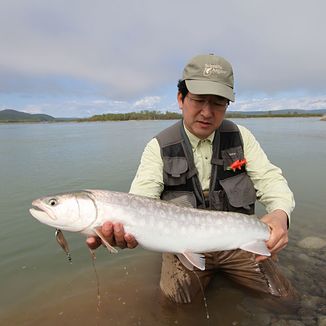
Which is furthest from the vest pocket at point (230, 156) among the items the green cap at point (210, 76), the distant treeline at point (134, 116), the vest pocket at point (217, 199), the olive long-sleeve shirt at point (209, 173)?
the distant treeline at point (134, 116)

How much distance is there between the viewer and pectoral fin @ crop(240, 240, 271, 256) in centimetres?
309

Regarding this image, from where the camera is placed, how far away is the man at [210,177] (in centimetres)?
365

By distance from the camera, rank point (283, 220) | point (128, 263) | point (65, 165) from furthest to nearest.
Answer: point (65, 165) → point (128, 263) → point (283, 220)

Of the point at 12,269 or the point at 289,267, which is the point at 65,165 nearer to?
the point at 12,269

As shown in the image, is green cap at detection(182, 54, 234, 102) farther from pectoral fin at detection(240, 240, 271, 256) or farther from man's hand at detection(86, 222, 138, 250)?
man's hand at detection(86, 222, 138, 250)

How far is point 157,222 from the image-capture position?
9.47ft

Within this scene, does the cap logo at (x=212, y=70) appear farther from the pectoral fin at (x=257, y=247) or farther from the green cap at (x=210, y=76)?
the pectoral fin at (x=257, y=247)

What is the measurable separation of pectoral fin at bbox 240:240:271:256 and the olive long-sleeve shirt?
554mm

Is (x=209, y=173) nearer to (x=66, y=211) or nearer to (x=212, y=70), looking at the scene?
(x=212, y=70)

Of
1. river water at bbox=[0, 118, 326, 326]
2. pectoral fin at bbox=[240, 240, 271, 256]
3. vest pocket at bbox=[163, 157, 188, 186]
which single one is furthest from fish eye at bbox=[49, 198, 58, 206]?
river water at bbox=[0, 118, 326, 326]

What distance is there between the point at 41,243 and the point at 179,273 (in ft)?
11.0

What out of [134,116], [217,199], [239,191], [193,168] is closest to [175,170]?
[193,168]

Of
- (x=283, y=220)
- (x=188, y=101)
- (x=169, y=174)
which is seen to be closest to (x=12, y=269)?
(x=169, y=174)

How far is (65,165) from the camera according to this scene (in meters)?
13.2
